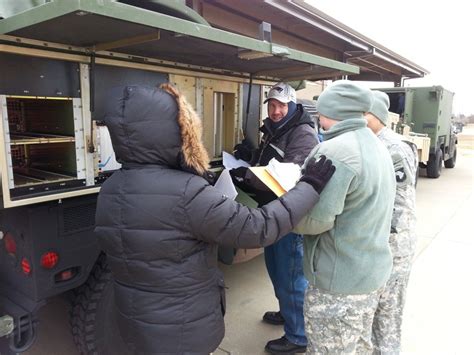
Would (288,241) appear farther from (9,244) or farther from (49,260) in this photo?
(9,244)

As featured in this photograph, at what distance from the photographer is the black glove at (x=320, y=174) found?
5.65 ft

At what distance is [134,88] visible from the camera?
160 cm

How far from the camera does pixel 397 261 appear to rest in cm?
243

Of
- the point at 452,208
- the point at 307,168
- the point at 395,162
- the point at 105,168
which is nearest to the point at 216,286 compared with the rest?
the point at 307,168

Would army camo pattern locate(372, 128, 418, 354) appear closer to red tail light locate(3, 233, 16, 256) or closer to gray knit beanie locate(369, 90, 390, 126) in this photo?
gray knit beanie locate(369, 90, 390, 126)

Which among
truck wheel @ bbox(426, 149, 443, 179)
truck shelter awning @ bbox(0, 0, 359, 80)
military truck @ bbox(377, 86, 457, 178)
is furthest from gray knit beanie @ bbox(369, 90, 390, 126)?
truck wheel @ bbox(426, 149, 443, 179)

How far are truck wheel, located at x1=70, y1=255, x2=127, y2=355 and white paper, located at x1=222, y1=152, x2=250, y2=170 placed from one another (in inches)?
45.9

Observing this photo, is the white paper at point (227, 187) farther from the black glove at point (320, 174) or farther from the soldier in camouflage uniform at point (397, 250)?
the soldier in camouflage uniform at point (397, 250)

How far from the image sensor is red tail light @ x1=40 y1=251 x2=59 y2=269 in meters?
2.26

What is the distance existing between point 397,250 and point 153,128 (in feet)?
5.54

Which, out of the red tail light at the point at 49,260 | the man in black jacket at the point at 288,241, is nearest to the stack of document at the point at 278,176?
the man in black jacket at the point at 288,241

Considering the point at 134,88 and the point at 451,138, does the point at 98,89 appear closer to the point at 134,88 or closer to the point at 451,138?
the point at 134,88

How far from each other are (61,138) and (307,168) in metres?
1.42

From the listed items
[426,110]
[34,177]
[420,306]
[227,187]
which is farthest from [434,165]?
[34,177]
